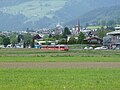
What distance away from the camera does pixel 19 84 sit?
22.8 metres

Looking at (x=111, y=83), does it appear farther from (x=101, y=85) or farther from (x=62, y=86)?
(x=62, y=86)

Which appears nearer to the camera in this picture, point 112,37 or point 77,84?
point 77,84

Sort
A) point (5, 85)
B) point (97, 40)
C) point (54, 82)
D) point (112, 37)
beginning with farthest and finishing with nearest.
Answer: point (97, 40)
point (112, 37)
point (54, 82)
point (5, 85)

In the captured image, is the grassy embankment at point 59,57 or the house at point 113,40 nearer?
the grassy embankment at point 59,57

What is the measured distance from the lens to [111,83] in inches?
925

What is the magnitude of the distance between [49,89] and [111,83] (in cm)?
436

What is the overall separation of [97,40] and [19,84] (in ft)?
565

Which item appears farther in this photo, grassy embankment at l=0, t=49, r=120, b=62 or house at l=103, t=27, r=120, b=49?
house at l=103, t=27, r=120, b=49

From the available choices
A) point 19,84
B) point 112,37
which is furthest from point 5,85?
point 112,37

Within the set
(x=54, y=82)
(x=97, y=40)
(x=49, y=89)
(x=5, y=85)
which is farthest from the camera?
(x=97, y=40)

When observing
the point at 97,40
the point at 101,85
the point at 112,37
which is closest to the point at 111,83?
the point at 101,85

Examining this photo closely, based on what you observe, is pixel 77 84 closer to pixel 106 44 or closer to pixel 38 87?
pixel 38 87

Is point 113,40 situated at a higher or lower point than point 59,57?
higher

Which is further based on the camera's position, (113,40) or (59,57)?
(113,40)
